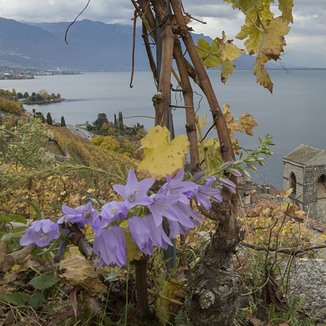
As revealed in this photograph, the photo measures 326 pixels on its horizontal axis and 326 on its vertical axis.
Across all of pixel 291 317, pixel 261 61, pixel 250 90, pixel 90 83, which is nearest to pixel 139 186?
pixel 261 61

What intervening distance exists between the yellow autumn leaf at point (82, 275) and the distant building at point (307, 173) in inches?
1049

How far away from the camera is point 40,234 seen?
50 centimetres

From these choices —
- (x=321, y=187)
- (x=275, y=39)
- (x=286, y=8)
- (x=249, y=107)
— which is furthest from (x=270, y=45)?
(x=249, y=107)

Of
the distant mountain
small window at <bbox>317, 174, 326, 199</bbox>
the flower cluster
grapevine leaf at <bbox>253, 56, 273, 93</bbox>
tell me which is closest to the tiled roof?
small window at <bbox>317, 174, 326, 199</bbox>

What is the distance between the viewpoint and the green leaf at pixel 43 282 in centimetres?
86

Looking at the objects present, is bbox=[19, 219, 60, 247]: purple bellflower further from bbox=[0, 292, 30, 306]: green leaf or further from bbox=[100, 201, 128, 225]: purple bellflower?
bbox=[0, 292, 30, 306]: green leaf

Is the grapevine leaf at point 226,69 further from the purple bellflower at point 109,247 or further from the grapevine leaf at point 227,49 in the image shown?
the purple bellflower at point 109,247

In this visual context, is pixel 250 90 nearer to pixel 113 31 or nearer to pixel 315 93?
pixel 315 93

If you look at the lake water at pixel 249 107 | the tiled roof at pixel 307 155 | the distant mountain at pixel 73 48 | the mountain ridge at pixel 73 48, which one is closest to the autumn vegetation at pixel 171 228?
the tiled roof at pixel 307 155

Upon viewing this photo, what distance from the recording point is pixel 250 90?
3915 inches

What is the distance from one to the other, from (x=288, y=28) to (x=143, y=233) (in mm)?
679

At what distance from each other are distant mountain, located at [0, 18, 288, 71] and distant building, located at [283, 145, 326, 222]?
400 feet

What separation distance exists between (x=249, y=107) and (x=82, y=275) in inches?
2875

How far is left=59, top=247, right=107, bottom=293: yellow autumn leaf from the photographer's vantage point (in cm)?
76
